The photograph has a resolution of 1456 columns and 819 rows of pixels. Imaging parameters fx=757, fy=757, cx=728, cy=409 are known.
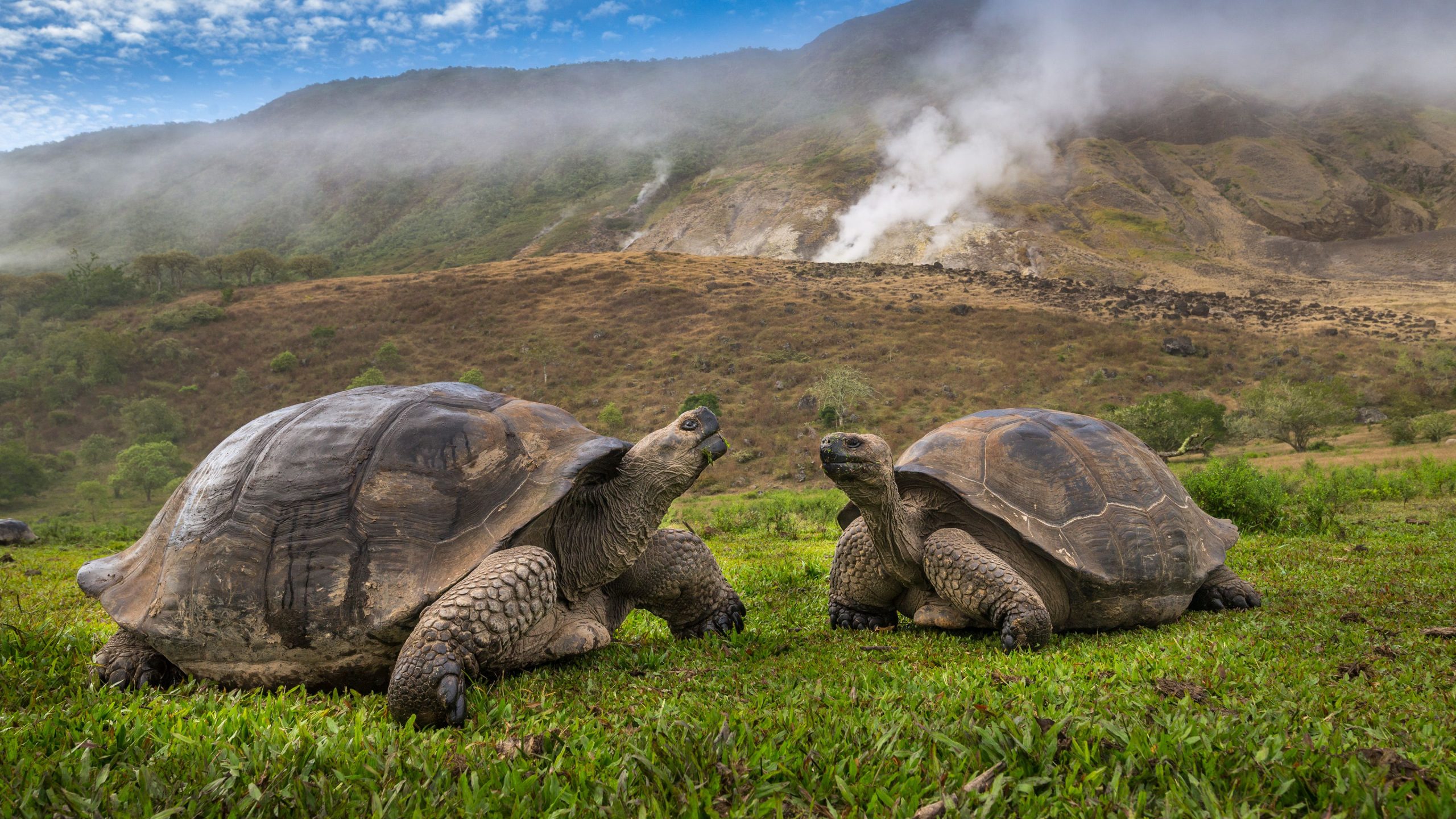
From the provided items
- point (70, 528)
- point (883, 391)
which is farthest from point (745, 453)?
point (70, 528)

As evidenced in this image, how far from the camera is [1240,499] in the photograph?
34.4 ft

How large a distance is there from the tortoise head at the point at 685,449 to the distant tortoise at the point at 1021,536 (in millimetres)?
652

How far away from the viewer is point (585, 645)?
158 inches

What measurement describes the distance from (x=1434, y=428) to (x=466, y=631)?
132ft

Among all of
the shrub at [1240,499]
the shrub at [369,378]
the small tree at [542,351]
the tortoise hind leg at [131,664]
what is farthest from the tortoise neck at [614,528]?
the small tree at [542,351]

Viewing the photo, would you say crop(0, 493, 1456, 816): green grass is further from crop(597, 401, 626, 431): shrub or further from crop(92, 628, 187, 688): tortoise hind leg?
crop(597, 401, 626, 431): shrub

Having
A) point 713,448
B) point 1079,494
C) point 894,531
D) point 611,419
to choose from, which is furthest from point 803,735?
point 611,419

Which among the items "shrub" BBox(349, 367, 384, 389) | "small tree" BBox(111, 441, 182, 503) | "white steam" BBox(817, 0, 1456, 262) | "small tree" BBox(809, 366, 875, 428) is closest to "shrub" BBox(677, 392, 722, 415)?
"small tree" BBox(809, 366, 875, 428)

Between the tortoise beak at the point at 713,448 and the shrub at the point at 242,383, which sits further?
the shrub at the point at 242,383

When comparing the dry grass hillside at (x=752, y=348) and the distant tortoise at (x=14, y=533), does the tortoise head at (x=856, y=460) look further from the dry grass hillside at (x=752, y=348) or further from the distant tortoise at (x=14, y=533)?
the dry grass hillside at (x=752, y=348)

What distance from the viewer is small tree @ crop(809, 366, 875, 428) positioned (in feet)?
149

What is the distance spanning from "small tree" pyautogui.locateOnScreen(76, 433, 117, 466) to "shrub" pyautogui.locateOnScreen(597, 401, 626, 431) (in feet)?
99.5

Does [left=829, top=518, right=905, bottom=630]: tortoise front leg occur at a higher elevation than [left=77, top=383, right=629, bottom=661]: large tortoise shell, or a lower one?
lower

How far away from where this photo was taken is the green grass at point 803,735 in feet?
6.96
